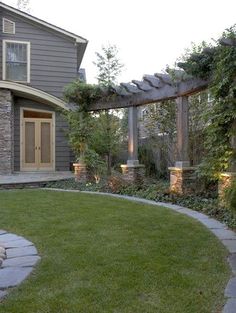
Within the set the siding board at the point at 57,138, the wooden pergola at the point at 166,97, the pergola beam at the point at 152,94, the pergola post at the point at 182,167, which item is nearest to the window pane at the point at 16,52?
the siding board at the point at 57,138

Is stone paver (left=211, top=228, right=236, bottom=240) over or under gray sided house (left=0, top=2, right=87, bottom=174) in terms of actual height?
under

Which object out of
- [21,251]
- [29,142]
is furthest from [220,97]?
[29,142]

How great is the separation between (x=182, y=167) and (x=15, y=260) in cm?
487

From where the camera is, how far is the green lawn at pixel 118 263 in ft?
9.11

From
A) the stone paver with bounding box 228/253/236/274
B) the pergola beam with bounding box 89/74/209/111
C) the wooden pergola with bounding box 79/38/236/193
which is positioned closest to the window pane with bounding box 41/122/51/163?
the pergola beam with bounding box 89/74/209/111

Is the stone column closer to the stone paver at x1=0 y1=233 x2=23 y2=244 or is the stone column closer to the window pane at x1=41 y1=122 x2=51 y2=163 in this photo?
the window pane at x1=41 y1=122 x2=51 y2=163

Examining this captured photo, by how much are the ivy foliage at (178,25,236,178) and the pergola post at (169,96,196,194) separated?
1.12 metres

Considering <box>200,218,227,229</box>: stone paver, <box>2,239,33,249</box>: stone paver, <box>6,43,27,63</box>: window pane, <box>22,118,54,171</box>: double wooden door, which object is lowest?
<box>2,239,33,249</box>: stone paver

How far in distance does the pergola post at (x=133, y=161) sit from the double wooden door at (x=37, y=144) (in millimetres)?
4591

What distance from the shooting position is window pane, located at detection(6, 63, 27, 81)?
1319 cm

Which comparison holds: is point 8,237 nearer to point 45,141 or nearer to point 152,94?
point 152,94

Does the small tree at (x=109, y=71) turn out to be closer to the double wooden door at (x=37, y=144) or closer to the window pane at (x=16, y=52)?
the double wooden door at (x=37, y=144)

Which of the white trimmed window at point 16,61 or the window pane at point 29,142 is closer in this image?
the white trimmed window at point 16,61

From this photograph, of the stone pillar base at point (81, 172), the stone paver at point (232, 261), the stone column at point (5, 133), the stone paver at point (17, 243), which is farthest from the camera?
the stone column at point (5, 133)
